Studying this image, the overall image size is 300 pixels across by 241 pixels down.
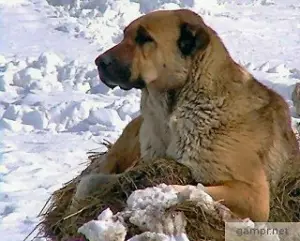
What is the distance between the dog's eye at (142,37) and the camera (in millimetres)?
4133

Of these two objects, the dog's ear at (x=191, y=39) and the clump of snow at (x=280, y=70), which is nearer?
the dog's ear at (x=191, y=39)

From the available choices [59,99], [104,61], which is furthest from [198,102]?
[59,99]

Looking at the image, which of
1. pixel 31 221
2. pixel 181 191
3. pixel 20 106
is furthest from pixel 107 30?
pixel 181 191

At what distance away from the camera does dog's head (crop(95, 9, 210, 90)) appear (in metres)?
4.13

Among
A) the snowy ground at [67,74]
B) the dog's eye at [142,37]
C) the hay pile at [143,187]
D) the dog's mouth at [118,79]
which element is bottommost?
the snowy ground at [67,74]

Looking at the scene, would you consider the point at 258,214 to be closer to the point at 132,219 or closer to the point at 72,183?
the point at 132,219

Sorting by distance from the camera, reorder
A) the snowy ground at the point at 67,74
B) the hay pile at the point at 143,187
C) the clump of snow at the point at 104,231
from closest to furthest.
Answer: the clump of snow at the point at 104,231 < the hay pile at the point at 143,187 < the snowy ground at the point at 67,74

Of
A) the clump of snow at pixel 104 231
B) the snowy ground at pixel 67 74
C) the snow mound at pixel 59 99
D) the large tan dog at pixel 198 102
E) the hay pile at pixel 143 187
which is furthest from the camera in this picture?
the snow mound at pixel 59 99

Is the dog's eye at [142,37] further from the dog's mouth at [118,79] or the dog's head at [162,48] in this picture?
the dog's mouth at [118,79]

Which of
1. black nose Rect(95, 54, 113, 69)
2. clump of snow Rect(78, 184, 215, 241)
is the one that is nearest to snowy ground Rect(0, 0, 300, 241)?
black nose Rect(95, 54, 113, 69)

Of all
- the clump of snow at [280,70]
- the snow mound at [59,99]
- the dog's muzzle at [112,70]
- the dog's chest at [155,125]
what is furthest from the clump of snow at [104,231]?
the clump of snow at [280,70]

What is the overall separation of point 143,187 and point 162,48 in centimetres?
84

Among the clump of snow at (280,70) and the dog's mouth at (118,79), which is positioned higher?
the dog's mouth at (118,79)

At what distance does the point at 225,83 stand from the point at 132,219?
115 cm
